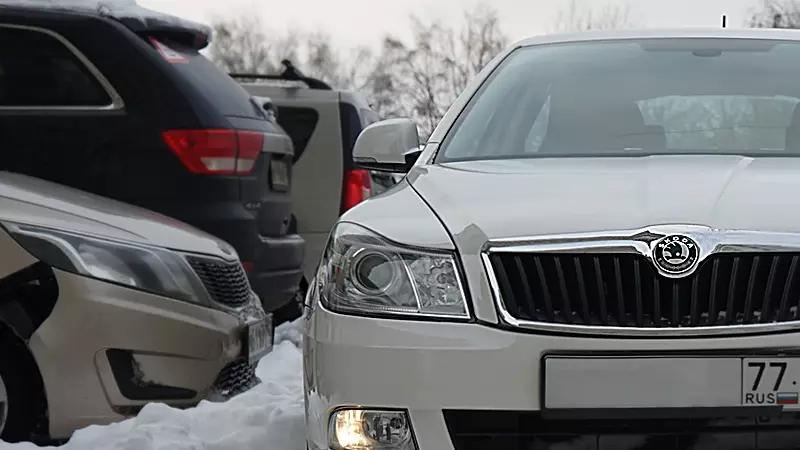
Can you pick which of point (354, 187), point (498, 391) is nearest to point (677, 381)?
point (498, 391)

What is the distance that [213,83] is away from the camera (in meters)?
5.09

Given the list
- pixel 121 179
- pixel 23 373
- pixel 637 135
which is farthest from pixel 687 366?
pixel 121 179

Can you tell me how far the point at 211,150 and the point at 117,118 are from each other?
41cm

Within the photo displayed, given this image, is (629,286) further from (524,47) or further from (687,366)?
(524,47)

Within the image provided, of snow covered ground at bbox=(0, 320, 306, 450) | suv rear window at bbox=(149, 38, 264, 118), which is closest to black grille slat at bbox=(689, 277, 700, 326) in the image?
snow covered ground at bbox=(0, 320, 306, 450)

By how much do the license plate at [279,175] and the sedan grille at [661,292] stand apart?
124 inches

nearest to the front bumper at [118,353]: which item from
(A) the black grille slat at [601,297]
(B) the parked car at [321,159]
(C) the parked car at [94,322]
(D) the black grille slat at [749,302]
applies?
(C) the parked car at [94,322]

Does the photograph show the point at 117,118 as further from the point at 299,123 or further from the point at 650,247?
the point at 299,123

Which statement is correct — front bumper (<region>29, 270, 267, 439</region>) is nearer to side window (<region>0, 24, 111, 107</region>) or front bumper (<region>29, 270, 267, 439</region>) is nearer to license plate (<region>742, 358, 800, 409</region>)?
side window (<region>0, 24, 111, 107</region>)

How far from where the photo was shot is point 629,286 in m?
2.43

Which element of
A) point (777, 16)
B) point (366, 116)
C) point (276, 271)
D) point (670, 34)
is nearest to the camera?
point (670, 34)

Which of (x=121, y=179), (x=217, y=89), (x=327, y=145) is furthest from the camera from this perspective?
(x=327, y=145)

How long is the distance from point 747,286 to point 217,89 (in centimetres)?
317

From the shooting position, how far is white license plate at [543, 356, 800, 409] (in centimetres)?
237
